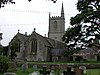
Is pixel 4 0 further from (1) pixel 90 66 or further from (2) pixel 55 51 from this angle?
(2) pixel 55 51

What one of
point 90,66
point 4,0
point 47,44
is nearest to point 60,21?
point 47,44

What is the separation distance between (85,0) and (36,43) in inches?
1214

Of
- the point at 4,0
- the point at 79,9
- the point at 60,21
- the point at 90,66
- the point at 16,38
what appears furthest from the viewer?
the point at 60,21

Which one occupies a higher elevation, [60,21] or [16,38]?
[60,21]

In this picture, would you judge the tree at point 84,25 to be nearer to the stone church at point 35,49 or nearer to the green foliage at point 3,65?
the green foliage at point 3,65

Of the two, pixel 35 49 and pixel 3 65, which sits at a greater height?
pixel 35 49

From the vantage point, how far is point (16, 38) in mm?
68688

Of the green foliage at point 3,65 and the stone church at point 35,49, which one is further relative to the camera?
the stone church at point 35,49

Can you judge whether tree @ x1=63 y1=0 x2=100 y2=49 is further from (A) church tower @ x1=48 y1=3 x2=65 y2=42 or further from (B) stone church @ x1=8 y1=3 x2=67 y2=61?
(A) church tower @ x1=48 y1=3 x2=65 y2=42

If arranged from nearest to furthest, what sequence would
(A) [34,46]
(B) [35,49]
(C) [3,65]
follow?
(C) [3,65]
(B) [35,49]
(A) [34,46]

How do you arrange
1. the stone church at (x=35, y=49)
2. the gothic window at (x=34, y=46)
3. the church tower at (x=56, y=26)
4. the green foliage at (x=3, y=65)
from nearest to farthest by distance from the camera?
the green foliage at (x=3, y=65), the stone church at (x=35, y=49), the gothic window at (x=34, y=46), the church tower at (x=56, y=26)

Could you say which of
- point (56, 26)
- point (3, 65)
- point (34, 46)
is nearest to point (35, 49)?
point (34, 46)

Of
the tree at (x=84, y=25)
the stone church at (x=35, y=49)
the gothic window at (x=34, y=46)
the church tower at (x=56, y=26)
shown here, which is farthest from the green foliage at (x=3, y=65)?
the church tower at (x=56, y=26)

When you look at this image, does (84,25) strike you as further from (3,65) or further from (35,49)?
(35,49)
